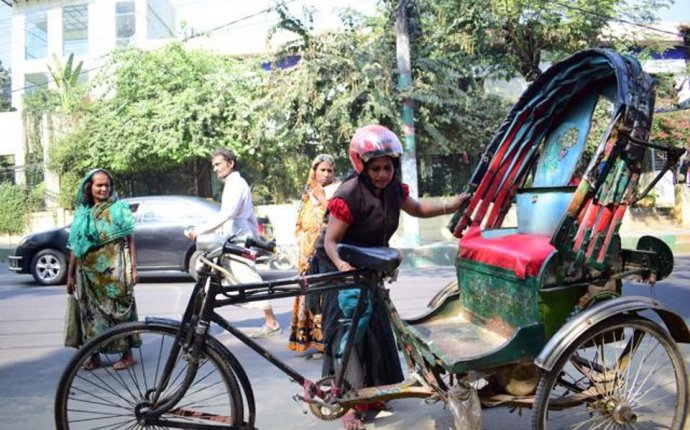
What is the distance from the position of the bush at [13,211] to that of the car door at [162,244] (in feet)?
33.9

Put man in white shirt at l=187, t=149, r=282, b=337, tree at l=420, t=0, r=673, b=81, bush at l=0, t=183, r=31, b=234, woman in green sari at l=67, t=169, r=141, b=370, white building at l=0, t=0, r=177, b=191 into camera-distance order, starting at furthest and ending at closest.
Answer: white building at l=0, t=0, r=177, b=191 → bush at l=0, t=183, r=31, b=234 → tree at l=420, t=0, r=673, b=81 → man in white shirt at l=187, t=149, r=282, b=337 → woman in green sari at l=67, t=169, r=141, b=370

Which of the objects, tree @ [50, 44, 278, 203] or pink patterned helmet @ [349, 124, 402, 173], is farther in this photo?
tree @ [50, 44, 278, 203]

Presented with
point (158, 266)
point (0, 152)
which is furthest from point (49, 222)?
point (158, 266)

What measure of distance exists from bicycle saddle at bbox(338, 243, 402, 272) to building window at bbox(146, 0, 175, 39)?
26489 millimetres

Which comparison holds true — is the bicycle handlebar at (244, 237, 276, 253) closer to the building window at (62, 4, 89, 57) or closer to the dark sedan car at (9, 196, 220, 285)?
the dark sedan car at (9, 196, 220, 285)

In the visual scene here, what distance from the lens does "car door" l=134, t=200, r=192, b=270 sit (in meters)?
9.22

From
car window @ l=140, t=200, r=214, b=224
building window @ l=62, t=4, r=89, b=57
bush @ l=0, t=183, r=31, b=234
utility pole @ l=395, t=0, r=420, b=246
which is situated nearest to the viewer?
car window @ l=140, t=200, r=214, b=224

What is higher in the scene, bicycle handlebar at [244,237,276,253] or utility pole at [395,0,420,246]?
utility pole at [395,0,420,246]

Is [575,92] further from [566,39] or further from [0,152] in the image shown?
[0,152]

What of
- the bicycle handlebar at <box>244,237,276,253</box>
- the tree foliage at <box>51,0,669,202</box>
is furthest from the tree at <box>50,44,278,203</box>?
the bicycle handlebar at <box>244,237,276,253</box>

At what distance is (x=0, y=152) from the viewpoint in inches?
795

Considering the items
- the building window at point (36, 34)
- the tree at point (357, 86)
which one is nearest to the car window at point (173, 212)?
the tree at point (357, 86)

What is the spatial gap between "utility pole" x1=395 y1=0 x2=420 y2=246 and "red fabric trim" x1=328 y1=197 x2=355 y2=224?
8.88 m

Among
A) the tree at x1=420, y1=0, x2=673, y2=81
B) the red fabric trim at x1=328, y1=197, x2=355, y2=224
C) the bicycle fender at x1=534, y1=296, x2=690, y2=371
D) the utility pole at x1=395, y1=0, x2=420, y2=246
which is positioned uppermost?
Answer: the tree at x1=420, y1=0, x2=673, y2=81
